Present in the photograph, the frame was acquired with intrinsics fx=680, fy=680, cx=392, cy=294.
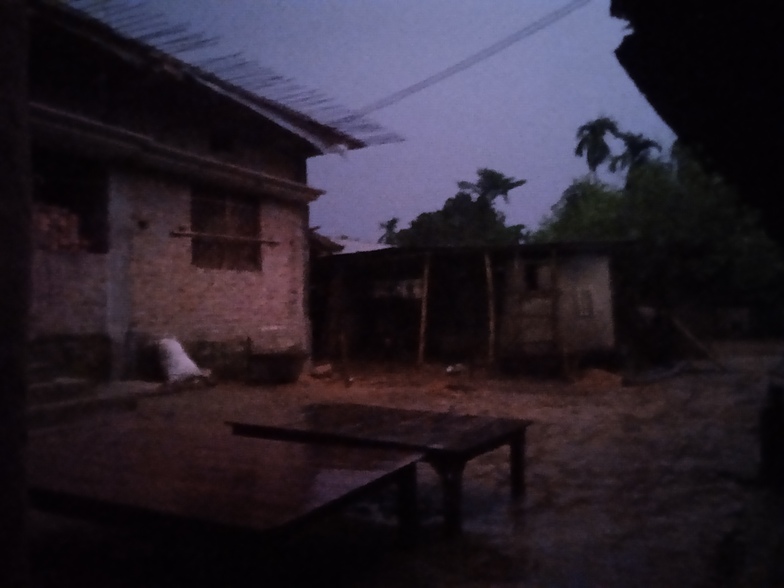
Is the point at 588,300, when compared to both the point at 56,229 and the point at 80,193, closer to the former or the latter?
the point at 80,193

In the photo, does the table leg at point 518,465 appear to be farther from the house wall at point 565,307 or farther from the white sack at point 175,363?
the house wall at point 565,307

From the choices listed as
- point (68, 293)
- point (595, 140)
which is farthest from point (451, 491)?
point (595, 140)

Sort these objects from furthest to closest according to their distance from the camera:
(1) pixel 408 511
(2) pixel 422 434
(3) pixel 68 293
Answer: (3) pixel 68 293 → (2) pixel 422 434 → (1) pixel 408 511

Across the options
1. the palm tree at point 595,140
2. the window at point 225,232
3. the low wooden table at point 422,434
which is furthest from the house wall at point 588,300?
the palm tree at point 595,140

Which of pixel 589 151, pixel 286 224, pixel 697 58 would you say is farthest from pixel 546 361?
pixel 589 151

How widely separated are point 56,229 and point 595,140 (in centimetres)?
2735

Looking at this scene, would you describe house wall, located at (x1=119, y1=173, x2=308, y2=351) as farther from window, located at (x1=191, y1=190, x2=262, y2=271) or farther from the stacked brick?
the stacked brick

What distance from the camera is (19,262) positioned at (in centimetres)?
142

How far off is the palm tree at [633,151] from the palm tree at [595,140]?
52.2 inches

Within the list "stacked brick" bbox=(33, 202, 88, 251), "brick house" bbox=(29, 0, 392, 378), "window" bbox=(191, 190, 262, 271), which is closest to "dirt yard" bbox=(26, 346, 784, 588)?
"brick house" bbox=(29, 0, 392, 378)

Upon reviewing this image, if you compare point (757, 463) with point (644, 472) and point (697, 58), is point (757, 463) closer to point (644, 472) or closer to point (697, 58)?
point (644, 472)

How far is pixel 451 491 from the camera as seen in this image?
410cm

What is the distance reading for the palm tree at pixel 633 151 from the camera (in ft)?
88.4

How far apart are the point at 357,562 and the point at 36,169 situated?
745 cm
